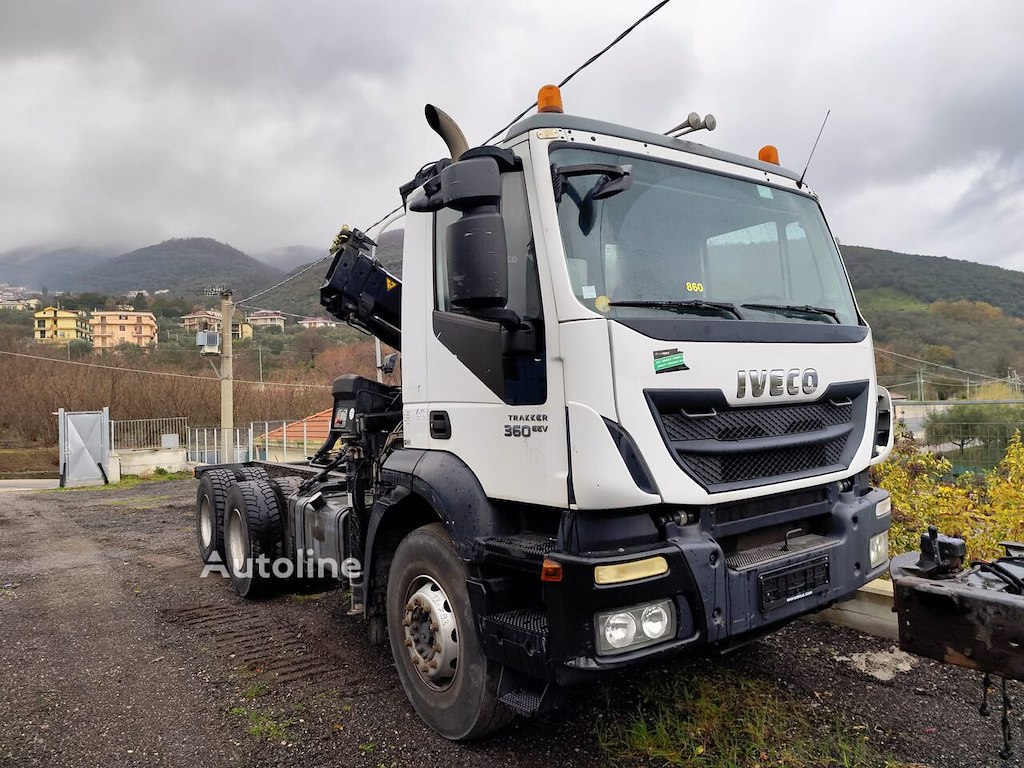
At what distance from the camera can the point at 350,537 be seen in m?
4.89

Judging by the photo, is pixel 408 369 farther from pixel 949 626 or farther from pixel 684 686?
pixel 949 626

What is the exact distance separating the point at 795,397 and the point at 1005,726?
1.42m

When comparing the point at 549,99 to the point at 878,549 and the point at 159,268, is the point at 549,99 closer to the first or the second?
the point at 878,549

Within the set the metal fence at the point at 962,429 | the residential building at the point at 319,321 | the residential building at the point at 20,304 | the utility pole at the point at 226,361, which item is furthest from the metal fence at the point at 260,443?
the residential building at the point at 20,304

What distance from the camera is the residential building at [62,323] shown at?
Result: 61.3m

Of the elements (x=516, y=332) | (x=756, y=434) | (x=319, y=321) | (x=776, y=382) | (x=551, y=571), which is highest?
(x=319, y=321)

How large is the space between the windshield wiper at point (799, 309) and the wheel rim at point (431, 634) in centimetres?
199

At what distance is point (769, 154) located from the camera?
4.22 meters

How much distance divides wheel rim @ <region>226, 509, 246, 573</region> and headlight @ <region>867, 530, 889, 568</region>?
4.80 m

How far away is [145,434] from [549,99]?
28016mm

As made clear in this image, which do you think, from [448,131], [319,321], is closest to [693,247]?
[448,131]

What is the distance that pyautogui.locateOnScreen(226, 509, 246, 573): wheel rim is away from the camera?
20.6 ft

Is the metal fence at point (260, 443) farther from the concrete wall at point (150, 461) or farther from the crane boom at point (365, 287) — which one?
the crane boom at point (365, 287)

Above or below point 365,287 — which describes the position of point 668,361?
below
